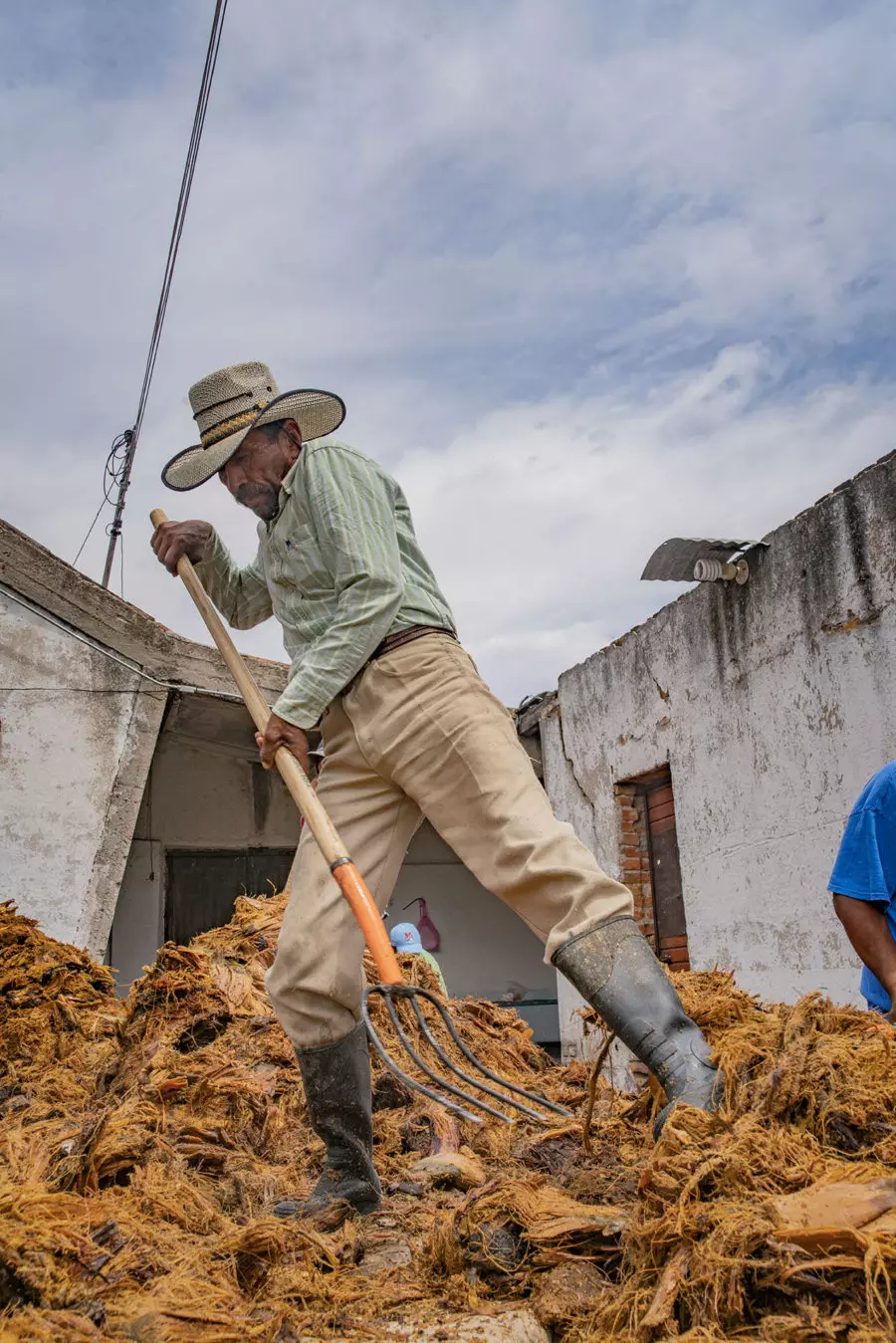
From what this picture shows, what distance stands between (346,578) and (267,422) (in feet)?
2.05

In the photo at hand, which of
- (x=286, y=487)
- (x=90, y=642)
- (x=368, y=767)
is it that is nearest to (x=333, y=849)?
(x=368, y=767)

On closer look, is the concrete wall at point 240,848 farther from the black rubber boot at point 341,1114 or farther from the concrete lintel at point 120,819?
the black rubber boot at point 341,1114

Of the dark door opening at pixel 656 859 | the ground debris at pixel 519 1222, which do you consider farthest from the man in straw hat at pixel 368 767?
the dark door opening at pixel 656 859

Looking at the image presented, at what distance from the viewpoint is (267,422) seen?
3.05 m

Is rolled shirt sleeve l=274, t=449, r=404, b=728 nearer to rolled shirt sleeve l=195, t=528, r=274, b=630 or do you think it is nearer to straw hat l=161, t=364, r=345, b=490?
straw hat l=161, t=364, r=345, b=490

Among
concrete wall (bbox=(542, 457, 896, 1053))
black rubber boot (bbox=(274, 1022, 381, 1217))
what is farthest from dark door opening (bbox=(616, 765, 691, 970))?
black rubber boot (bbox=(274, 1022, 381, 1217))

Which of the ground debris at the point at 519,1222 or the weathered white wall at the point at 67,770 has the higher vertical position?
the weathered white wall at the point at 67,770

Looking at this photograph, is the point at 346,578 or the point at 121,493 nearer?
the point at 346,578

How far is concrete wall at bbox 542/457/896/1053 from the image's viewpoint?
6.19 metres

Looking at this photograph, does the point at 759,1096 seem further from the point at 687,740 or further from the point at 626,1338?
the point at 687,740

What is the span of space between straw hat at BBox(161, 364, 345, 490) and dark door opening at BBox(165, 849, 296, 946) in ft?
26.8

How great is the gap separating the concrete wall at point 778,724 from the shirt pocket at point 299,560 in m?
4.20

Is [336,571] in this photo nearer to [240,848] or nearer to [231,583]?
[231,583]

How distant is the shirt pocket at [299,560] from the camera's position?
289 centimetres
